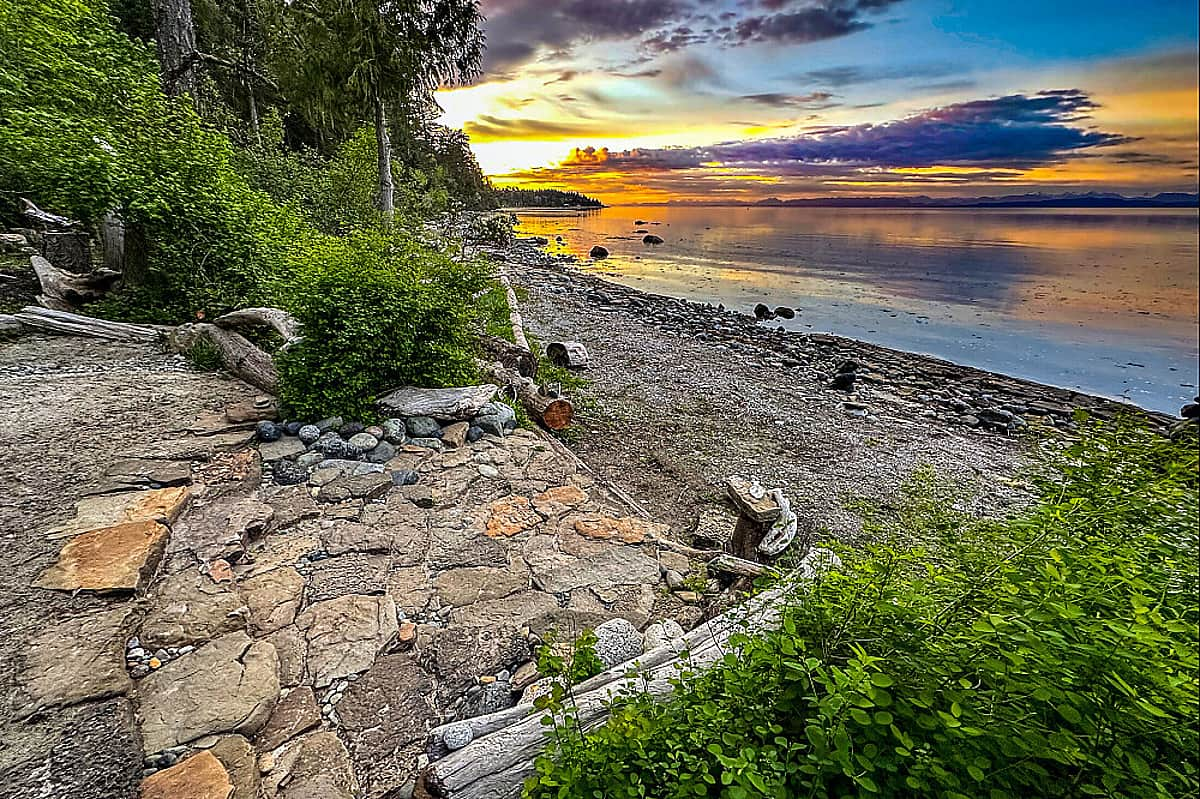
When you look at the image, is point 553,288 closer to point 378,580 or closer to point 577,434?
point 577,434

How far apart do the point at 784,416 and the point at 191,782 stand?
371 inches

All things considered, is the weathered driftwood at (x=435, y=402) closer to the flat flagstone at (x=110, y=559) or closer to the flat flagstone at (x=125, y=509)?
the flat flagstone at (x=125, y=509)

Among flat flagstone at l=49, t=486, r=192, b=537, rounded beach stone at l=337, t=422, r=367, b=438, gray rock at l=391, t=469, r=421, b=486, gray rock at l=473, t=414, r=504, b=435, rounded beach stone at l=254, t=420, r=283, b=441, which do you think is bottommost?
gray rock at l=391, t=469, r=421, b=486

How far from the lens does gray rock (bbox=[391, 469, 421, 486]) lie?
14.7ft

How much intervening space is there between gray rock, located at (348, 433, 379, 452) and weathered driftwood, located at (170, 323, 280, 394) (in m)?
1.24

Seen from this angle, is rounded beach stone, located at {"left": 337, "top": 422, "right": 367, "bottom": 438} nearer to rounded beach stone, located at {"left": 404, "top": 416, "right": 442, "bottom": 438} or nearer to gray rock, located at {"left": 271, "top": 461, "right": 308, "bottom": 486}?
rounded beach stone, located at {"left": 404, "top": 416, "right": 442, "bottom": 438}

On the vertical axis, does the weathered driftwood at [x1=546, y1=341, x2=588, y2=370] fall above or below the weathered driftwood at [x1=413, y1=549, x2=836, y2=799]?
above

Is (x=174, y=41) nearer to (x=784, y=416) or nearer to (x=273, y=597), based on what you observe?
(x=273, y=597)

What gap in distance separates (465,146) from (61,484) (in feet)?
165

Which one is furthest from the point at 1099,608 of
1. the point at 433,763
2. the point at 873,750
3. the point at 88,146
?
the point at 88,146

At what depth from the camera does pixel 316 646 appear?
9.07 feet

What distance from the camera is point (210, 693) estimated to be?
2369mm

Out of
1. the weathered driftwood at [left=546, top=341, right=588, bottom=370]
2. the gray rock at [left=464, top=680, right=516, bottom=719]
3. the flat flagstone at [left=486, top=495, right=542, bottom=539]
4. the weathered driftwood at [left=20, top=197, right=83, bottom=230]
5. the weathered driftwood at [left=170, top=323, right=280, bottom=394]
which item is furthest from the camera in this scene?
the weathered driftwood at [left=546, top=341, right=588, bottom=370]

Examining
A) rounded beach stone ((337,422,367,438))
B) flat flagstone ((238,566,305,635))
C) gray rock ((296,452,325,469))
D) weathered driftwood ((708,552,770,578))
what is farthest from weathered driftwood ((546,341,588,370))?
flat flagstone ((238,566,305,635))
